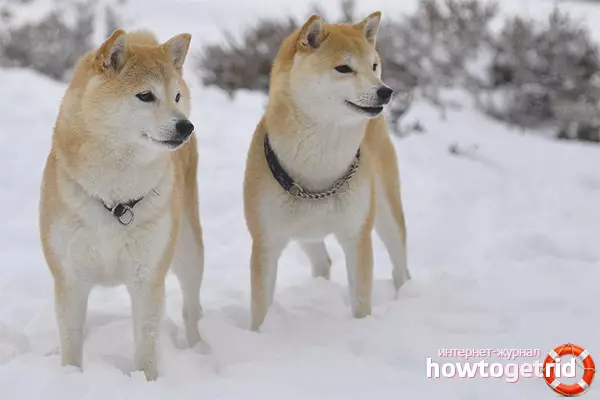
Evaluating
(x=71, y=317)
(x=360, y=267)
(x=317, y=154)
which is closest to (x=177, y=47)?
(x=317, y=154)

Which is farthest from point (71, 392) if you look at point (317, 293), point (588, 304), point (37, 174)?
point (37, 174)

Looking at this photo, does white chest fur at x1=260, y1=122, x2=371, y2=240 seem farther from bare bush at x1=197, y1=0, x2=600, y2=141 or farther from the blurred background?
bare bush at x1=197, y1=0, x2=600, y2=141

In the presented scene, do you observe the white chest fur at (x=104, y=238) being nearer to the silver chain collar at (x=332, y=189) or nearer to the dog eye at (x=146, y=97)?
the dog eye at (x=146, y=97)

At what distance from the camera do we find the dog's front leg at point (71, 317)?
2.60 metres

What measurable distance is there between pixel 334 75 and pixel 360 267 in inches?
35.9

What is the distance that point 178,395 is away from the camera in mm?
2398

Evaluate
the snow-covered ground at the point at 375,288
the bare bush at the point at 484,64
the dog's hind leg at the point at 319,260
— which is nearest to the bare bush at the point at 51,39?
the snow-covered ground at the point at 375,288

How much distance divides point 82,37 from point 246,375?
727 cm

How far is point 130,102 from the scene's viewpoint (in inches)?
94.4

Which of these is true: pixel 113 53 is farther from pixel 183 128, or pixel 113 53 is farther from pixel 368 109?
pixel 368 109

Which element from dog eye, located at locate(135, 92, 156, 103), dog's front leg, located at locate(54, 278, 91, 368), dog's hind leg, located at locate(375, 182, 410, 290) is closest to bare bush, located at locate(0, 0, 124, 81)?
dog's hind leg, located at locate(375, 182, 410, 290)

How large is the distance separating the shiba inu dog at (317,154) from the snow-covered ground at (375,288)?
1.26ft

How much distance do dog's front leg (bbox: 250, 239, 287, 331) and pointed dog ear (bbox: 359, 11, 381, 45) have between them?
998 mm

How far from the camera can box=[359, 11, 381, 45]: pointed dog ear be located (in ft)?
10.6
